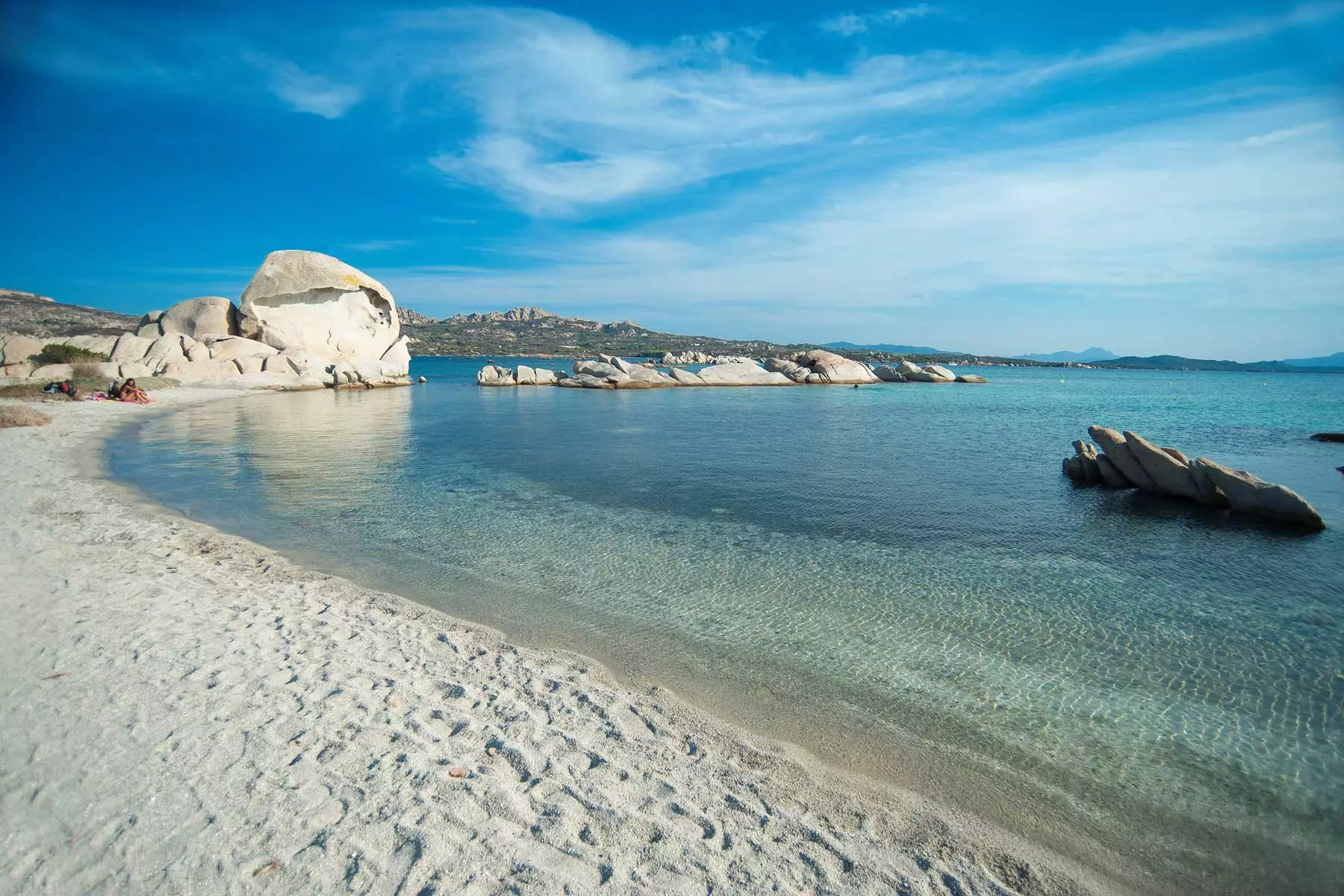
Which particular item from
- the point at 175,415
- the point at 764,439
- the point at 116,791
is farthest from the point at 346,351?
the point at 116,791

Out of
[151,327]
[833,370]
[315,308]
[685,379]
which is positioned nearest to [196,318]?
→ [151,327]

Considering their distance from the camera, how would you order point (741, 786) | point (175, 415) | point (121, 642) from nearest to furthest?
point (741, 786)
point (121, 642)
point (175, 415)

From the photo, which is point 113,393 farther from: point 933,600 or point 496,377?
point 933,600

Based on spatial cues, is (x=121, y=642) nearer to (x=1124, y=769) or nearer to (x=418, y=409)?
(x=1124, y=769)

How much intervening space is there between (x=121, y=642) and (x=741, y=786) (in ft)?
19.2

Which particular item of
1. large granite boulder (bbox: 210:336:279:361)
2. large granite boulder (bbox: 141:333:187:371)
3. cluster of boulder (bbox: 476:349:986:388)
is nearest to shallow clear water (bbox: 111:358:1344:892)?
large granite boulder (bbox: 141:333:187:371)

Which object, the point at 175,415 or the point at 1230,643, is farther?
the point at 175,415

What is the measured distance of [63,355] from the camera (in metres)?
39.3

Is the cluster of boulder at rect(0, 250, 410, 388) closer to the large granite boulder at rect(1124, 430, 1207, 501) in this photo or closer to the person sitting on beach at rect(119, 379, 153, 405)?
the person sitting on beach at rect(119, 379, 153, 405)

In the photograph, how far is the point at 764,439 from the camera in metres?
25.2

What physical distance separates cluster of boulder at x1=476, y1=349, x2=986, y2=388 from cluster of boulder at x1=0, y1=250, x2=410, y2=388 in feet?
36.0

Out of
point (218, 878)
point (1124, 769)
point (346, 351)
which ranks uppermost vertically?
point (346, 351)

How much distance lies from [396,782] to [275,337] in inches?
2264

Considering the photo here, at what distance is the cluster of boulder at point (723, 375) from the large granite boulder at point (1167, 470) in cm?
4509
